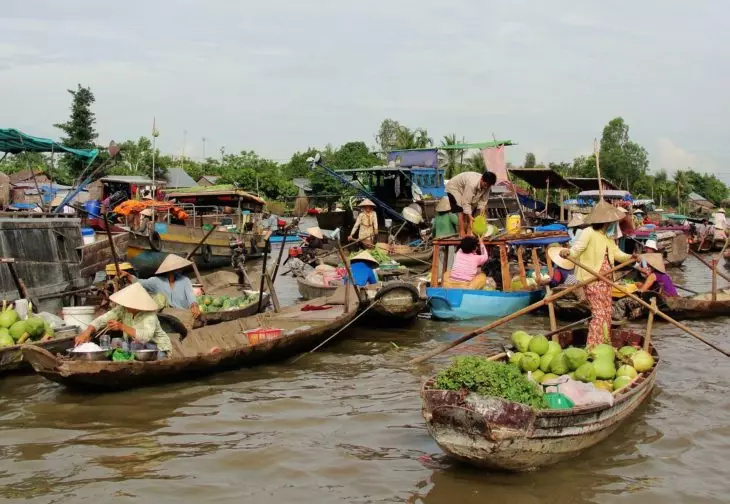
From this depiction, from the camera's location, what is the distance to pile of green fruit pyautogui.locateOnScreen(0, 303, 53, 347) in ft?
24.6

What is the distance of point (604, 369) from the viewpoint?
617cm

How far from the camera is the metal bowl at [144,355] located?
696 cm

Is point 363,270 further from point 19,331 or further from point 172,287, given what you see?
point 19,331

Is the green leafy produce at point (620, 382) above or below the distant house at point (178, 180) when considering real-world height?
below

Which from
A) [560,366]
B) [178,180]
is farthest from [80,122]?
[560,366]

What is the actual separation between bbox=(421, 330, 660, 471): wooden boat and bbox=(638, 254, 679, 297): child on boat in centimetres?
505

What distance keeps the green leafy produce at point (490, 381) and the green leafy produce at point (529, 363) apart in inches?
40.3

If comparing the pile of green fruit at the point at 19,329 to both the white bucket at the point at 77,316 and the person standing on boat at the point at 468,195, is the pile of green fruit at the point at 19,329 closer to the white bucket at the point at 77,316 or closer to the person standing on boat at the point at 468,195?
the white bucket at the point at 77,316

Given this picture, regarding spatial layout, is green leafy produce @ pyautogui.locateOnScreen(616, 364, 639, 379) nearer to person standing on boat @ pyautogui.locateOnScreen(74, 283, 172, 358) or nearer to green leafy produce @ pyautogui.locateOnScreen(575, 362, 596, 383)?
green leafy produce @ pyautogui.locateOnScreen(575, 362, 596, 383)

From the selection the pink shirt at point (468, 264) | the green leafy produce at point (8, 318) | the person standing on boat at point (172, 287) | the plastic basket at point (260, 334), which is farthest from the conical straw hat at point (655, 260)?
the green leafy produce at point (8, 318)

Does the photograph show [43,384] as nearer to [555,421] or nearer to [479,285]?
[555,421]

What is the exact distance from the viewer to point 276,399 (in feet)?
24.5

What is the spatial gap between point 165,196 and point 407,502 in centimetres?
2004

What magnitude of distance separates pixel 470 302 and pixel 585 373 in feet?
16.5
